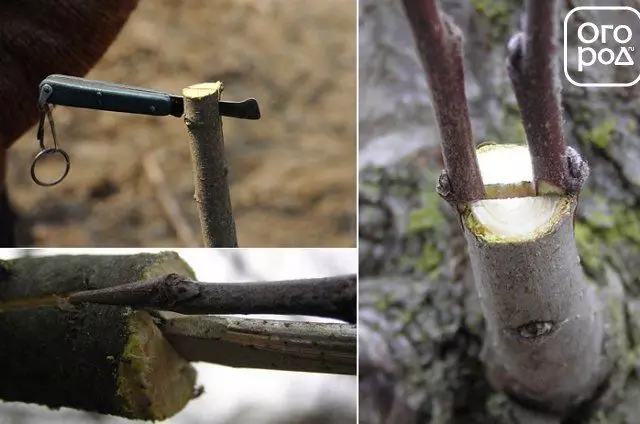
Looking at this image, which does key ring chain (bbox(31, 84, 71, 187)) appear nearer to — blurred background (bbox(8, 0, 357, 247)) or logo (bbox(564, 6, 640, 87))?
blurred background (bbox(8, 0, 357, 247))

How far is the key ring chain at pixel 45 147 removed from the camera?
2.12 ft

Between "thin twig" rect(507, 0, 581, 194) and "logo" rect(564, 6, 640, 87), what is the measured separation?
22 centimetres

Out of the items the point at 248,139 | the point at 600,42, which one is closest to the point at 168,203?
the point at 248,139

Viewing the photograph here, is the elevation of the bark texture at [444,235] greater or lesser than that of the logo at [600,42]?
lesser

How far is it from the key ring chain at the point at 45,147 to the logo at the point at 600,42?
53cm

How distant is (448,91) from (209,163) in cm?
24

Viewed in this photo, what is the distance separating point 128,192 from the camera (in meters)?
0.81

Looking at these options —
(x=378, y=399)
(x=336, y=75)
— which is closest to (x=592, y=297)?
(x=378, y=399)

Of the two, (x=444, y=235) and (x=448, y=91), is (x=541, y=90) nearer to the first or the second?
(x=448, y=91)

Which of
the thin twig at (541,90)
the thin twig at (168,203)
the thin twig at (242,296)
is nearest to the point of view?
the thin twig at (541,90)

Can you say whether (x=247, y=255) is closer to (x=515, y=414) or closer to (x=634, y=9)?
(x=515, y=414)

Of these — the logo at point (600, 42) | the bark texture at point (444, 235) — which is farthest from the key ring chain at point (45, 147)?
the logo at point (600, 42)

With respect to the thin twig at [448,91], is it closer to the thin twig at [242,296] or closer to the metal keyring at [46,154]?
the thin twig at [242,296]

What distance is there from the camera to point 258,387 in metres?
0.75
